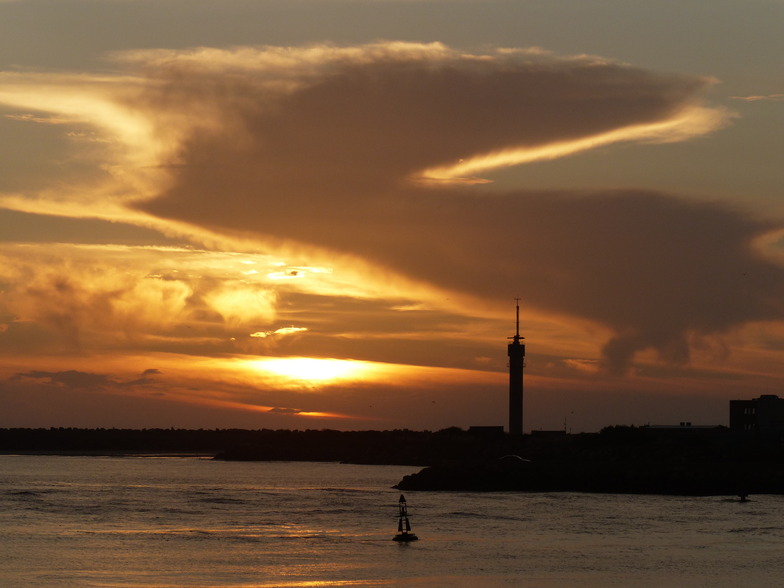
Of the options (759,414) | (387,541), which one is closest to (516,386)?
(759,414)

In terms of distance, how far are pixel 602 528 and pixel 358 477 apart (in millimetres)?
79555

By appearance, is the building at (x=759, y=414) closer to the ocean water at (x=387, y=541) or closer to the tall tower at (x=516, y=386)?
the tall tower at (x=516, y=386)

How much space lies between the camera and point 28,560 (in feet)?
150

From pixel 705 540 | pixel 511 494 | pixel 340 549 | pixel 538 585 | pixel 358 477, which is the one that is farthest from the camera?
pixel 358 477

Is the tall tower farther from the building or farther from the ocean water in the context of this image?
the ocean water

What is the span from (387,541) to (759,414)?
4542 inches

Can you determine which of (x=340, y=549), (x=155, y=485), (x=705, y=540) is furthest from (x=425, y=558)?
(x=155, y=485)

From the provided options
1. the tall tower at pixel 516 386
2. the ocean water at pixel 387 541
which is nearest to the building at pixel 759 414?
the tall tower at pixel 516 386

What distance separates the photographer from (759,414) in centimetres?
15612

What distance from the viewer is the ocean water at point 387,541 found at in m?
Result: 41.5

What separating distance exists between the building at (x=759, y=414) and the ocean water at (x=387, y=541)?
68819 mm

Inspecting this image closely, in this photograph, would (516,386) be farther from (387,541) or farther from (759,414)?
(387,541)

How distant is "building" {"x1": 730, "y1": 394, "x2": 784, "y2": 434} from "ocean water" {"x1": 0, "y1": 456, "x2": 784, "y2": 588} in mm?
68819

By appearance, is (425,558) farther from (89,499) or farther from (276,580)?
(89,499)
